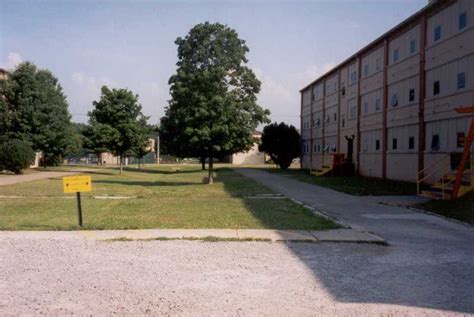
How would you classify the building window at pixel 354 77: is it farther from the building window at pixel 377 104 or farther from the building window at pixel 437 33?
the building window at pixel 437 33

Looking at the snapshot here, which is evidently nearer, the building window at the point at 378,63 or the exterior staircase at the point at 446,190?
the exterior staircase at the point at 446,190

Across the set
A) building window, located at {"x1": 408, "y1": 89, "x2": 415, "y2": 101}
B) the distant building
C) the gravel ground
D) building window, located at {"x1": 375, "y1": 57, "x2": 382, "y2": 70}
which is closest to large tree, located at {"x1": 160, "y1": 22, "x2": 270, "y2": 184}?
building window, located at {"x1": 408, "y1": 89, "x2": 415, "y2": 101}

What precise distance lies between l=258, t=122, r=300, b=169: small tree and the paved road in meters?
39.1

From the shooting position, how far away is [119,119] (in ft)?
125

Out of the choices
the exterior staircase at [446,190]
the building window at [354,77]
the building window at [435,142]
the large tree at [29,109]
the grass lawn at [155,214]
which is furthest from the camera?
the large tree at [29,109]

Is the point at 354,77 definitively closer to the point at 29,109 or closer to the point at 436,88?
the point at 436,88

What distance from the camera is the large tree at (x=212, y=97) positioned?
2534 centimetres

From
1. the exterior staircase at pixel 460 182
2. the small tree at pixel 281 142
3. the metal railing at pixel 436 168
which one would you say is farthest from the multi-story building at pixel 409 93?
the small tree at pixel 281 142

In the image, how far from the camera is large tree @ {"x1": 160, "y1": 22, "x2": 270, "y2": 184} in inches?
998

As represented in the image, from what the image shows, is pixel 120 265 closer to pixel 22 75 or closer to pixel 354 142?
pixel 354 142

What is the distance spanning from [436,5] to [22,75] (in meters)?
35.6

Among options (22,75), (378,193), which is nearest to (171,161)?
(22,75)

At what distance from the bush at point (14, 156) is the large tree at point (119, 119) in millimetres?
5933

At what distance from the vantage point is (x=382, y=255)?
7965 mm
